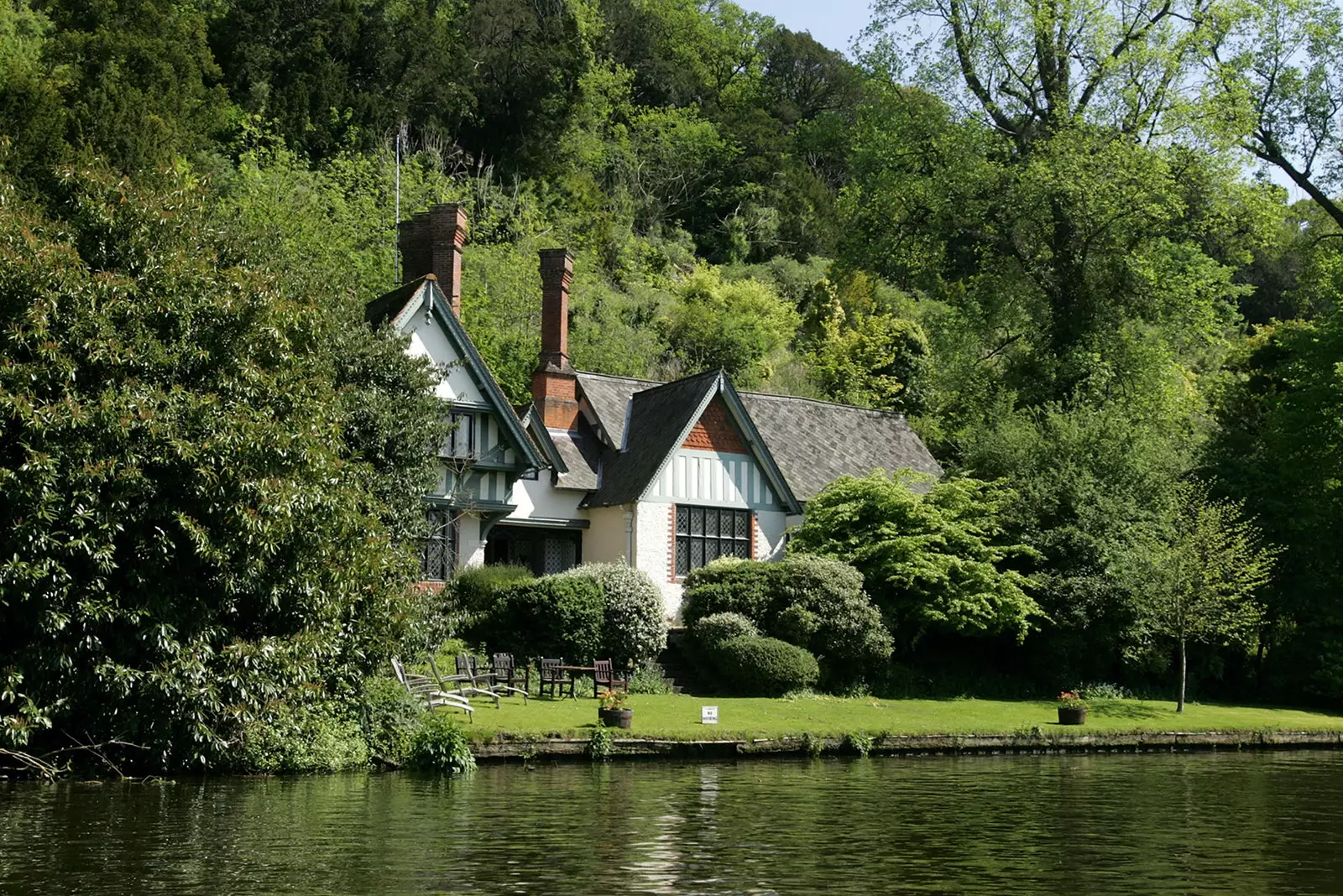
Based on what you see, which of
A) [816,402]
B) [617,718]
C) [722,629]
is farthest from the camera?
[816,402]

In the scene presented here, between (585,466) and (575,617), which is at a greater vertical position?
(585,466)

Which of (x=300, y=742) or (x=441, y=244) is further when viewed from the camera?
(x=441, y=244)

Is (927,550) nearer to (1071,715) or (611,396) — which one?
(1071,715)

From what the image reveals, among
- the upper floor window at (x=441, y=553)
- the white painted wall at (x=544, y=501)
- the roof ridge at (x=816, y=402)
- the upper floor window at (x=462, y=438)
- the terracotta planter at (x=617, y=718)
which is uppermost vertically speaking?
the roof ridge at (x=816, y=402)

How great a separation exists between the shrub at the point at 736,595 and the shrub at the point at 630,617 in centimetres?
146

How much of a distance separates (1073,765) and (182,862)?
16.5 m

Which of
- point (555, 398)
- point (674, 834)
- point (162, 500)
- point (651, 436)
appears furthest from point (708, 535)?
point (674, 834)

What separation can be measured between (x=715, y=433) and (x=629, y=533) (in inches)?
146

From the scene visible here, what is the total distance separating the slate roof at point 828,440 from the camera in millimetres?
40281

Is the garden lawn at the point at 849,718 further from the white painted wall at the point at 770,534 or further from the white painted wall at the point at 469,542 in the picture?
the white painted wall at the point at 770,534

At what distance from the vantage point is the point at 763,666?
29938 millimetres

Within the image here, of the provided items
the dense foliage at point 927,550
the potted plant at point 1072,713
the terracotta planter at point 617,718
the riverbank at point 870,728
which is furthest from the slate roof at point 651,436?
the terracotta planter at point 617,718

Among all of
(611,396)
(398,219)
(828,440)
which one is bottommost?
(828,440)

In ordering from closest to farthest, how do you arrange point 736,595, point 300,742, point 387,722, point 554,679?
point 300,742 → point 387,722 → point 554,679 → point 736,595
